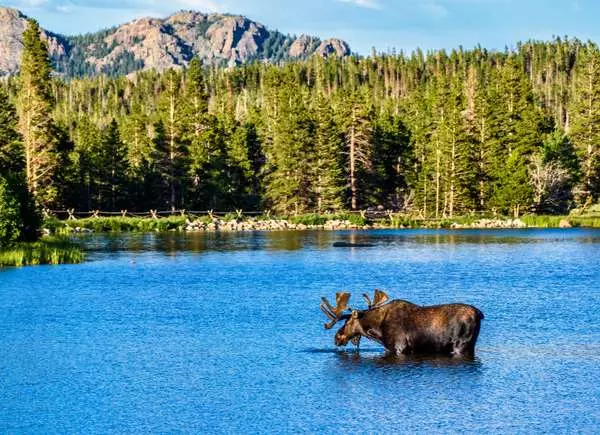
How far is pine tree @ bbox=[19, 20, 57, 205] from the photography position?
8631 centimetres

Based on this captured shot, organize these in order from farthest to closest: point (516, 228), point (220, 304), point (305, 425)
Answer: point (516, 228) < point (220, 304) < point (305, 425)

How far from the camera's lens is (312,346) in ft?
77.6

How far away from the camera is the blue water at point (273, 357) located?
16781 millimetres

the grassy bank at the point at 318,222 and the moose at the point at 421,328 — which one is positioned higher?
the grassy bank at the point at 318,222

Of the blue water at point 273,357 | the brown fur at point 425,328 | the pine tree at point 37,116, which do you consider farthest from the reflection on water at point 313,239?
the brown fur at point 425,328

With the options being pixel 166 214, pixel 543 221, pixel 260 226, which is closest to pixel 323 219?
pixel 260 226

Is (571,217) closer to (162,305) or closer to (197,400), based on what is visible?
(162,305)

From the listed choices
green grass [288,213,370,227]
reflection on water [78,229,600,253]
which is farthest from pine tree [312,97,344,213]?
reflection on water [78,229,600,253]

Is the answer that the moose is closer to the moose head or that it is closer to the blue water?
the moose head

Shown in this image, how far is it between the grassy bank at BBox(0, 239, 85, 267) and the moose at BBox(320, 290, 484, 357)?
30.2m

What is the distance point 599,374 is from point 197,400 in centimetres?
889

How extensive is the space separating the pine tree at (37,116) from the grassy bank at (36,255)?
3427 cm

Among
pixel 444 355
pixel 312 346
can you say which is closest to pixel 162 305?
pixel 312 346

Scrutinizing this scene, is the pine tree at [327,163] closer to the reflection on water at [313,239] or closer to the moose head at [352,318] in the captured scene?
the reflection on water at [313,239]
